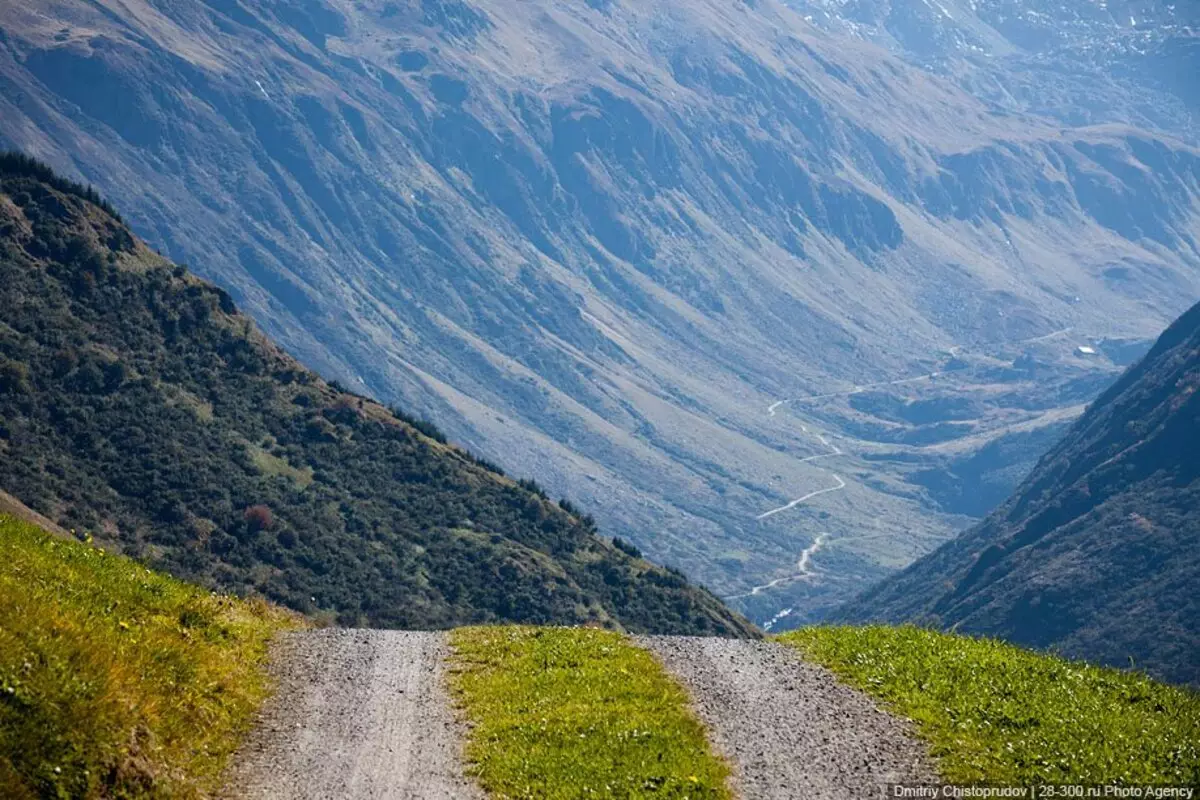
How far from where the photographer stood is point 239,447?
111m

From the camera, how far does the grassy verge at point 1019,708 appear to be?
61.0 ft

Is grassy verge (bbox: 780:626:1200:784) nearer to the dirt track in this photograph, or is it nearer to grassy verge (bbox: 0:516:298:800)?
the dirt track

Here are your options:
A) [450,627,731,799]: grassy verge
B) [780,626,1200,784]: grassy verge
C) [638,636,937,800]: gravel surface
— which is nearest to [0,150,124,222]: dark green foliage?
[450,627,731,799]: grassy verge

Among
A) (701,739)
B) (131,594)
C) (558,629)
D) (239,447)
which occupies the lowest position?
(239,447)

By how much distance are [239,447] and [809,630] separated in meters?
88.7

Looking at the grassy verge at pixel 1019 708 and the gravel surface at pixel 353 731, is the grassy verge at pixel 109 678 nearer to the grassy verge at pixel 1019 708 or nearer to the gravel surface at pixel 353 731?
the gravel surface at pixel 353 731

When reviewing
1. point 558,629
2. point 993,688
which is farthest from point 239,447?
point 993,688

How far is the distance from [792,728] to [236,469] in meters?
91.9

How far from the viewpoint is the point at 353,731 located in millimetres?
20656

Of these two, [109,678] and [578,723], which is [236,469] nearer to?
[578,723]

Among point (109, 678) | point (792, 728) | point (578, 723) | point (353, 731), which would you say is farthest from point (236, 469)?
point (109, 678)

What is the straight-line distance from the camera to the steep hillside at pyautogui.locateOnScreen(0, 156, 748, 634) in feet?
300

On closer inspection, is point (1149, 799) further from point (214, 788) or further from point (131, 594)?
point (131, 594)

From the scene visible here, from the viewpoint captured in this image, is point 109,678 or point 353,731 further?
point 353,731
